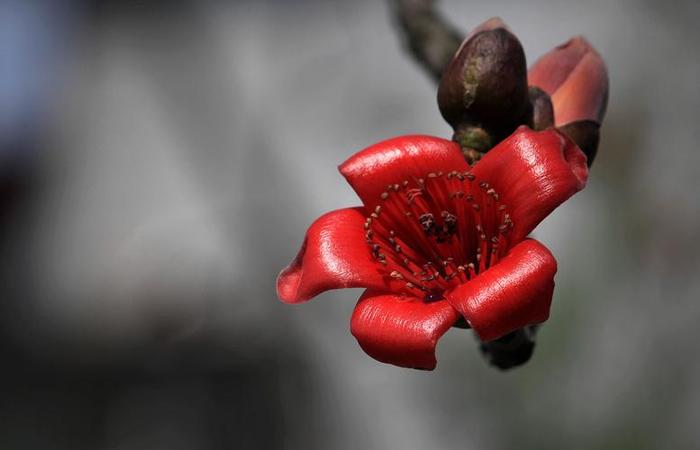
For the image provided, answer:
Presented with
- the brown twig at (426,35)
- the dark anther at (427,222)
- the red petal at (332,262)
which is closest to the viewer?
the red petal at (332,262)

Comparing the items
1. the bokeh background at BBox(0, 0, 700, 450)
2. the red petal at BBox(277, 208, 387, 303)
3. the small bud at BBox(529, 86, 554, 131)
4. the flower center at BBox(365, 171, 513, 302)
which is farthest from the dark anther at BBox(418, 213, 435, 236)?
the bokeh background at BBox(0, 0, 700, 450)

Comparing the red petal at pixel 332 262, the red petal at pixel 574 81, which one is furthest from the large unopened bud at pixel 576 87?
the red petal at pixel 332 262

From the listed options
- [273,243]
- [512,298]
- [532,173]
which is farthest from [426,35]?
[273,243]

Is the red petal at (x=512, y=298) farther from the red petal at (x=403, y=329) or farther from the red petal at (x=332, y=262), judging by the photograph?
the red petal at (x=332, y=262)

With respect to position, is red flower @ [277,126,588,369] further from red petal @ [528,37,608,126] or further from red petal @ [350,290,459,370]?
red petal @ [528,37,608,126]

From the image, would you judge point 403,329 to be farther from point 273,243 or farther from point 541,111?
point 273,243
